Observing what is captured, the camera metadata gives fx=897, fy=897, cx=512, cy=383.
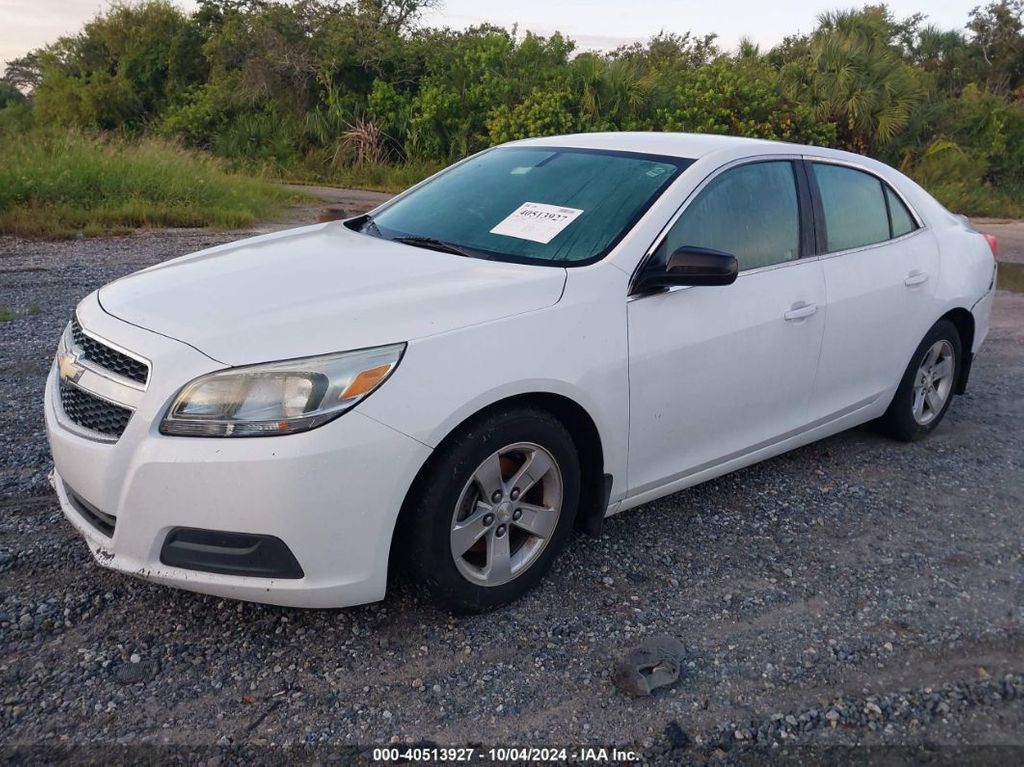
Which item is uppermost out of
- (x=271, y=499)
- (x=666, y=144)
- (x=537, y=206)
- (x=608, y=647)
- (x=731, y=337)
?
(x=666, y=144)

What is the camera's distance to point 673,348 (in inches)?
132

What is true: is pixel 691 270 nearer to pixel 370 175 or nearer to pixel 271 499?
pixel 271 499

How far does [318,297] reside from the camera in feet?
9.70

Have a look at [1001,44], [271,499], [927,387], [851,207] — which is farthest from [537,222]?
[1001,44]

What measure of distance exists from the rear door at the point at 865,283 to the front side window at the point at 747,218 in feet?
0.69

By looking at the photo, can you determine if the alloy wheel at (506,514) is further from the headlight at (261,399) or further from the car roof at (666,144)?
the car roof at (666,144)

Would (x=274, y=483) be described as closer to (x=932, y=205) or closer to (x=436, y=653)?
(x=436, y=653)

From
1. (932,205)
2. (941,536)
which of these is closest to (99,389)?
(941,536)

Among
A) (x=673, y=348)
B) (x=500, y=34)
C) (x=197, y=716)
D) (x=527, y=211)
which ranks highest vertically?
(x=500, y=34)

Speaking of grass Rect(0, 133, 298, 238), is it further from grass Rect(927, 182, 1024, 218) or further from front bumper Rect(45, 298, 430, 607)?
grass Rect(927, 182, 1024, 218)

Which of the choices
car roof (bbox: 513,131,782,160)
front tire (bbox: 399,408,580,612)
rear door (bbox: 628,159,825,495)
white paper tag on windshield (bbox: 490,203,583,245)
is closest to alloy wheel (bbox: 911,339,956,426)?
rear door (bbox: 628,159,825,495)

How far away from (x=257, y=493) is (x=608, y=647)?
1254 millimetres

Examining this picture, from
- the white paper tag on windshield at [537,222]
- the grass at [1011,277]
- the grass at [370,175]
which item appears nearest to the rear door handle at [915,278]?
the white paper tag on windshield at [537,222]

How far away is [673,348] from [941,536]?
1.58 meters
